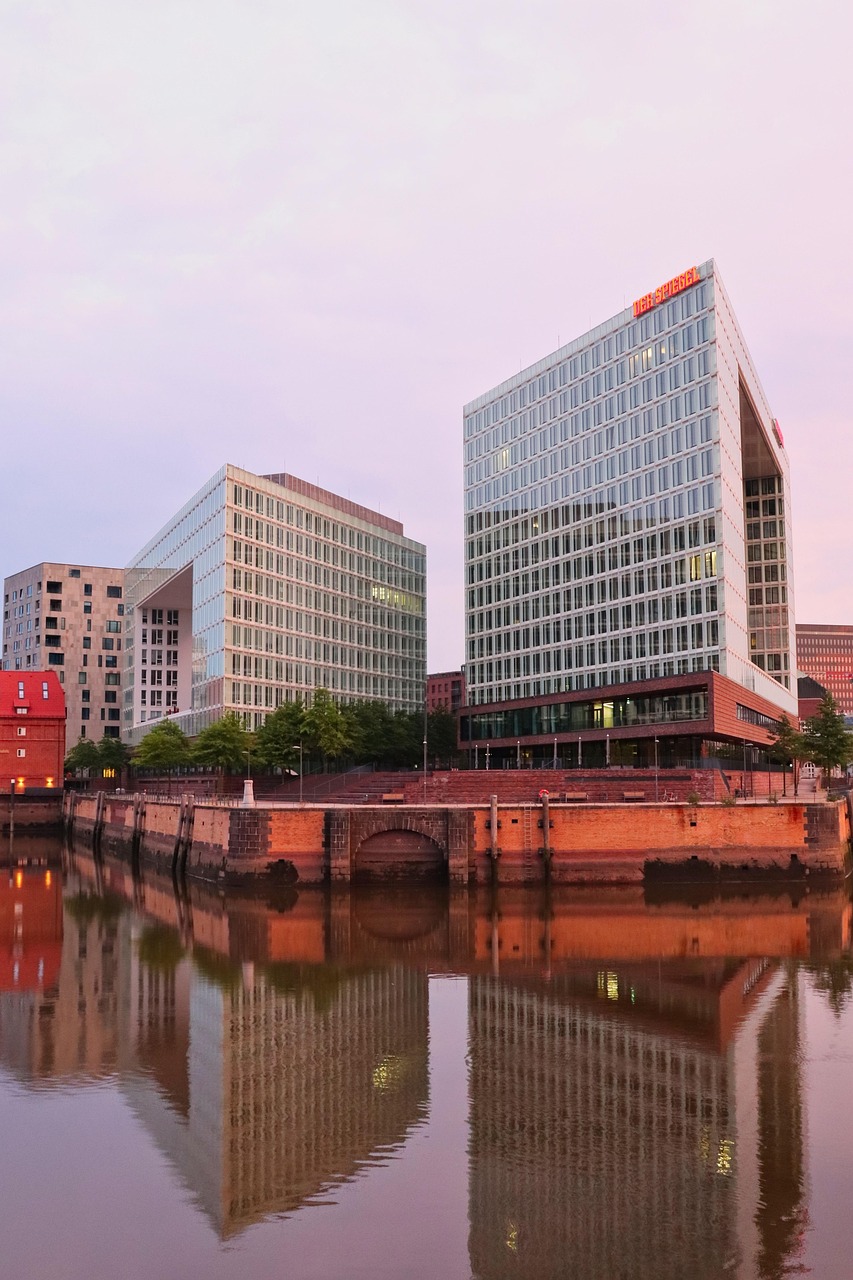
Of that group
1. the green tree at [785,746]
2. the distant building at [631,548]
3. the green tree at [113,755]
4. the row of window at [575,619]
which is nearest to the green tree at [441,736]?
the distant building at [631,548]

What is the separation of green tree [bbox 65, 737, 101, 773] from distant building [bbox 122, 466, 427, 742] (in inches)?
241

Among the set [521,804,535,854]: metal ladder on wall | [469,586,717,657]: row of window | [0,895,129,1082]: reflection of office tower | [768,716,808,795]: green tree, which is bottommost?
[0,895,129,1082]: reflection of office tower

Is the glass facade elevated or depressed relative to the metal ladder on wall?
elevated

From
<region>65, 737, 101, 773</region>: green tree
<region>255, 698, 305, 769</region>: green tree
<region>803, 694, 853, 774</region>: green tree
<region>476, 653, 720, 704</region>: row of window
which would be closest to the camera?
<region>803, 694, 853, 774</region>: green tree

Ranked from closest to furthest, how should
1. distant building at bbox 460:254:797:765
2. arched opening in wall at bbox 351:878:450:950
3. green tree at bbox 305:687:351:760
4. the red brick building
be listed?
arched opening in wall at bbox 351:878:450:950, distant building at bbox 460:254:797:765, green tree at bbox 305:687:351:760, the red brick building

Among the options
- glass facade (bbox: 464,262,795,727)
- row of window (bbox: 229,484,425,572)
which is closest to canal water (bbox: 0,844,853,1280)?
glass facade (bbox: 464,262,795,727)

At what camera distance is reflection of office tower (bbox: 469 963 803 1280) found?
18.1m

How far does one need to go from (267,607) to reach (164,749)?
66.0 feet

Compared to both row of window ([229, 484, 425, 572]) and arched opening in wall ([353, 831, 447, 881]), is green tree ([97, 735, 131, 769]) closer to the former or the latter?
row of window ([229, 484, 425, 572])

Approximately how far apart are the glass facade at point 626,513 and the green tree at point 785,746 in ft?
16.0

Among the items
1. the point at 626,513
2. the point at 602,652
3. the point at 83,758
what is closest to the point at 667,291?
the point at 626,513

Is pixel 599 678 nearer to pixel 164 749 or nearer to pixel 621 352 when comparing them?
pixel 621 352

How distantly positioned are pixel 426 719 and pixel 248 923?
8030 centimetres

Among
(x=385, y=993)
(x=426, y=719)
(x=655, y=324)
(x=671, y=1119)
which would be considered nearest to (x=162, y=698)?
(x=426, y=719)
